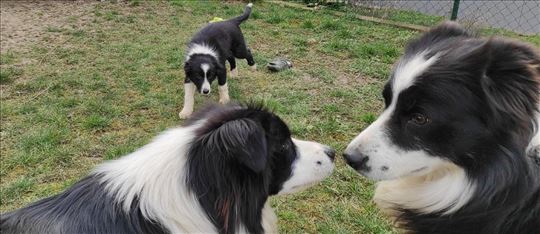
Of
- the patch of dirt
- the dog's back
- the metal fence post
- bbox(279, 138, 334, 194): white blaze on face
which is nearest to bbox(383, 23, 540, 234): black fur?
bbox(279, 138, 334, 194): white blaze on face

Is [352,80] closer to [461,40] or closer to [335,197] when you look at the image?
[335,197]

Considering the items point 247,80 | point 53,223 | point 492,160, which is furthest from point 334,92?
point 53,223

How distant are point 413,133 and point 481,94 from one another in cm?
31

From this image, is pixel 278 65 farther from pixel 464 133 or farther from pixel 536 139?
pixel 536 139

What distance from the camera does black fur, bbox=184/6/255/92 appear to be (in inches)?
188

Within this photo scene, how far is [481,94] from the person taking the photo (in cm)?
182

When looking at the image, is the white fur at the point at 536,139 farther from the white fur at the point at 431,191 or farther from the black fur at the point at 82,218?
the black fur at the point at 82,218

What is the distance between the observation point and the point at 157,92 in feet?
16.9

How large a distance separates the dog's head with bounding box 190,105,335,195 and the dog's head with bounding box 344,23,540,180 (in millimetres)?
276

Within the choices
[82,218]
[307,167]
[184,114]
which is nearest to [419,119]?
[307,167]

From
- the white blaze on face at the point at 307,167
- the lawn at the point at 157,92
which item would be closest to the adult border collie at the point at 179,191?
the white blaze on face at the point at 307,167

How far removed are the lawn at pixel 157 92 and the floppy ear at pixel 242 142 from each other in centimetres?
145

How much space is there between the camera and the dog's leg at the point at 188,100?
182 inches

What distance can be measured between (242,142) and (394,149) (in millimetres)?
718
